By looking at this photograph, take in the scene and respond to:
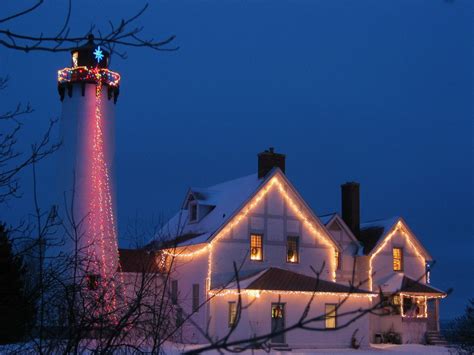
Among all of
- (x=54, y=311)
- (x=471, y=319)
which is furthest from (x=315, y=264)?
(x=54, y=311)

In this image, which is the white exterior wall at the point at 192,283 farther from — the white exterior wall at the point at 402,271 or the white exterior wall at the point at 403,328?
the white exterior wall at the point at 403,328

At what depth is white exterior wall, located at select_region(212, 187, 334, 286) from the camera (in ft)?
99.6

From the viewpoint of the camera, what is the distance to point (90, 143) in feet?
99.2

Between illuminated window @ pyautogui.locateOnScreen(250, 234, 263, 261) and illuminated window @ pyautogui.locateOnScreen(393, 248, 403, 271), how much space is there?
9.18 m

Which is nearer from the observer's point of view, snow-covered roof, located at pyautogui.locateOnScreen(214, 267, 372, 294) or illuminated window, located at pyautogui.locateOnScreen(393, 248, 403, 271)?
snow-covered roof, located at pyautogui.locateOnScreen(214, 267, 372, 294)

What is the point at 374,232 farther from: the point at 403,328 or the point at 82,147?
the point at 82,147

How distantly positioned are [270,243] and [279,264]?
1091 millimetres

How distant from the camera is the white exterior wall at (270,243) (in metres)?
30.3

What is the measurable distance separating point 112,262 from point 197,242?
12.4ft

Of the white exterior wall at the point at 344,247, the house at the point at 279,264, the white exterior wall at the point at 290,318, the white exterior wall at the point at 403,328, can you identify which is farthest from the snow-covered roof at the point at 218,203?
the white exterior wall at the point at 403,328

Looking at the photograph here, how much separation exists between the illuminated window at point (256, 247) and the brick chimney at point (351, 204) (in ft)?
27.2

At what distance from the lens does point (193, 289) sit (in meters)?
31.2

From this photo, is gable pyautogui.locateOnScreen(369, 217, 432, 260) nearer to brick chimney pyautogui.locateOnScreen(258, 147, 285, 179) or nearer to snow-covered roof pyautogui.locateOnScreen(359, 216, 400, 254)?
snow-covered roof pyautogui.locateOnScreen(359, 216, 400, 254)

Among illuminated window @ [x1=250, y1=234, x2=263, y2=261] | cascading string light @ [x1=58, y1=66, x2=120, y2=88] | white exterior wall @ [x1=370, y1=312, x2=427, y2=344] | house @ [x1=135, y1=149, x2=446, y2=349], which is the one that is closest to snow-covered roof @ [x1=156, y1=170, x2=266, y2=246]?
house @ [x1=135, y1=149, x2=446, y2=349]
